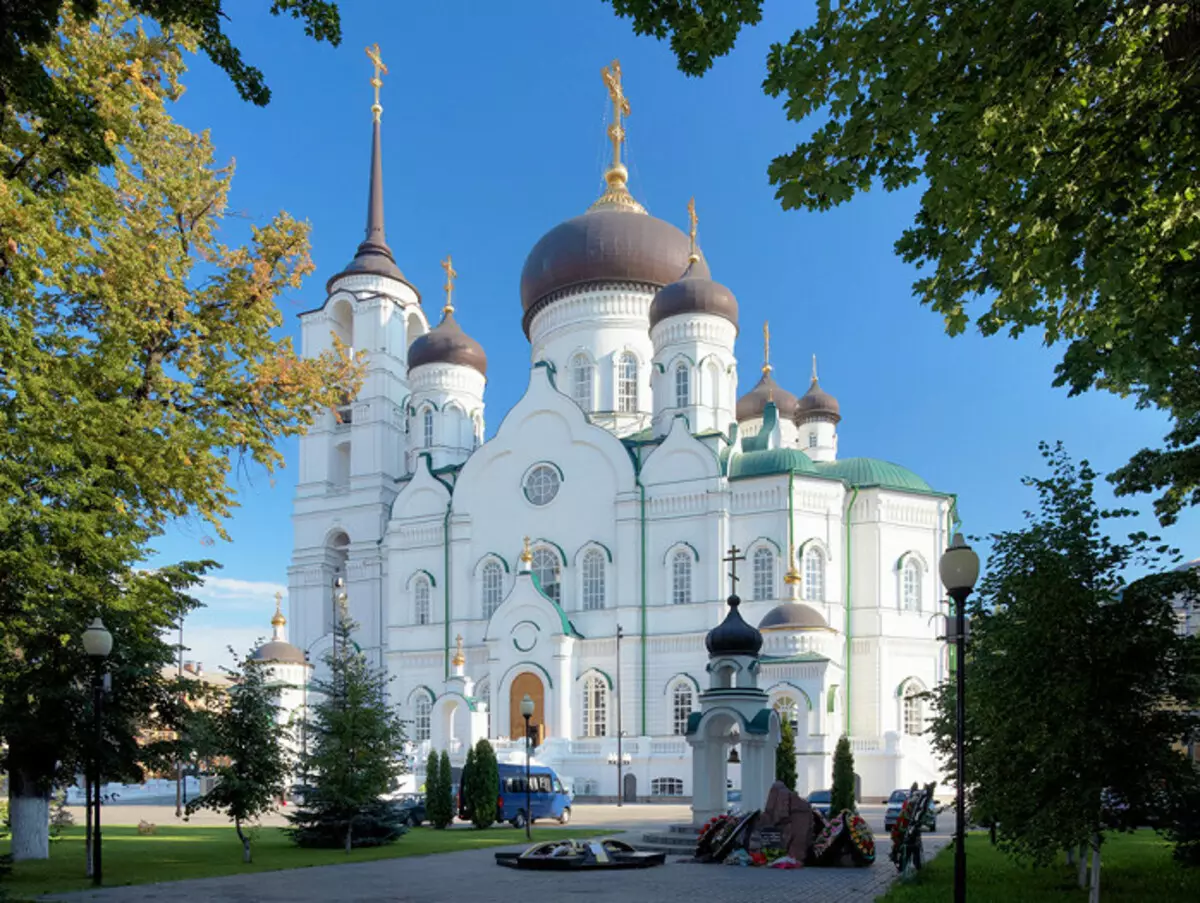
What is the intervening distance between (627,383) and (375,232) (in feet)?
53.2

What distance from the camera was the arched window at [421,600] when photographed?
149 feet

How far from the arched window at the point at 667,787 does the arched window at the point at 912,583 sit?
1037cm

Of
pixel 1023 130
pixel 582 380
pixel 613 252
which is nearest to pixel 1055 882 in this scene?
pixel 1023 130

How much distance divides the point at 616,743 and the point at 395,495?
17008 millimetres

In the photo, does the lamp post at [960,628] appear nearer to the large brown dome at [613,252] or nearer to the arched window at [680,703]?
the arched window at [680,703]

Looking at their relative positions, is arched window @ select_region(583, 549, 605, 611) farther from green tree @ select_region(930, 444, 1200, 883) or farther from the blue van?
green tree @ select_region(930, 444, 1200, 883)

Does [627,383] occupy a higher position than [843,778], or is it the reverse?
[627,383]

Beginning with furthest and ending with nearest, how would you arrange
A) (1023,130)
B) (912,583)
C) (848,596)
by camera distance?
(912,583), (848,596), (1023,130)

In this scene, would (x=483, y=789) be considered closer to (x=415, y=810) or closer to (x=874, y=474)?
(x=415, y=810)

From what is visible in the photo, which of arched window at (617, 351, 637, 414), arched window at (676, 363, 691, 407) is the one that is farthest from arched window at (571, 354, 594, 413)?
arched window at (676, 363, 691, 407)

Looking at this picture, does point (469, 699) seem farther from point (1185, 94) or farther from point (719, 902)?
point (1185, 94)

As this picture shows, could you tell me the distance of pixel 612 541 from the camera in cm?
4216

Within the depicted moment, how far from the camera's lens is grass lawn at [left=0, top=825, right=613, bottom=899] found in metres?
14.7

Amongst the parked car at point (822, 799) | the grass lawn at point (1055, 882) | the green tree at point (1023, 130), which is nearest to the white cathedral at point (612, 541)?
the parked car at point (822, 799)
